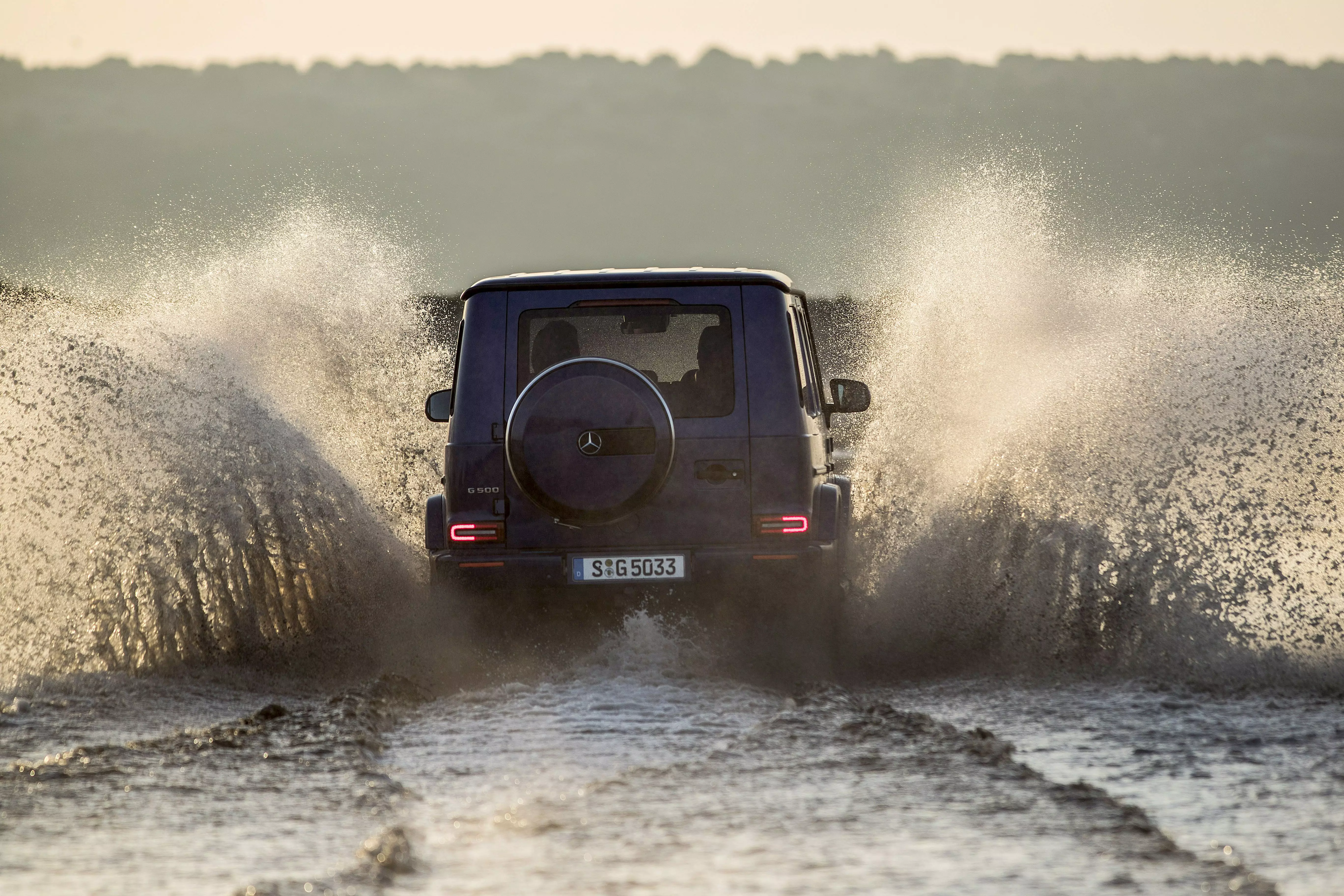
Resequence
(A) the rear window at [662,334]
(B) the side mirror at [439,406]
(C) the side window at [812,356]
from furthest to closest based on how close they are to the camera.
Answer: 1. (C) the side window at [812,356]
2. (B) the side mirror at [439,406]
3. (A) the rear window at [662,334]

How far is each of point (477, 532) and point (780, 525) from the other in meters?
1.41

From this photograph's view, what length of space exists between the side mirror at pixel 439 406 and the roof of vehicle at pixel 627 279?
852 millimetres

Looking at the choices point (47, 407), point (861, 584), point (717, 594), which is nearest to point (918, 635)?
point (861, 584)

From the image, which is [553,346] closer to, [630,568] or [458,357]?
[458,357]

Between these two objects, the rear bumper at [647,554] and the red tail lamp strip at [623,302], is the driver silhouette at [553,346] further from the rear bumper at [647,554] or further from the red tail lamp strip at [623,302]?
the rear bumper at [647,554]

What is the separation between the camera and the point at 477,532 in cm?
682

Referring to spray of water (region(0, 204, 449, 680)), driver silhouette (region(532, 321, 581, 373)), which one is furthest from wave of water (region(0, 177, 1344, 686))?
driver silhouette (region(532, 321, 581, 373))

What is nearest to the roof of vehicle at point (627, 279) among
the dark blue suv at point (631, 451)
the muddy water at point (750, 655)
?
the dark blue suv at point (631, 451)

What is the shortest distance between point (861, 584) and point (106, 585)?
169 inches

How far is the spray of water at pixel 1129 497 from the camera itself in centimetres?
746

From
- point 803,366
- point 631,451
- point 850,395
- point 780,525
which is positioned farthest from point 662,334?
point 850,395

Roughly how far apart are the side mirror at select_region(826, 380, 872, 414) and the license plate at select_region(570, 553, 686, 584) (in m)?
1.86

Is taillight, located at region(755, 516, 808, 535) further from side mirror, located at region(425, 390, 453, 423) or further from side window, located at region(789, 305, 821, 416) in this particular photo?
side mirror, located at region(425, 390, 453, 423)

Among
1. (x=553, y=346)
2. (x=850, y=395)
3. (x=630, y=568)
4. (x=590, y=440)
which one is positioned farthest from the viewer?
(x=850, y=395)
